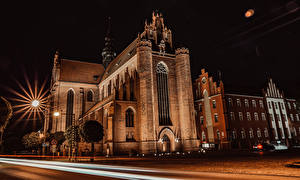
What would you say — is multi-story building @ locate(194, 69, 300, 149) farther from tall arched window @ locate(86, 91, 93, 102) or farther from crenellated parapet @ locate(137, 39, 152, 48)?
tall arched window @ locate(86, 91, 93, 102)

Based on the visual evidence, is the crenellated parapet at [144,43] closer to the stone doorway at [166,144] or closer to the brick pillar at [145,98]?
the brick pillar at [145,98]

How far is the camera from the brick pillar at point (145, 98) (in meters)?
36.7

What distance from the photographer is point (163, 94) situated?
139ft

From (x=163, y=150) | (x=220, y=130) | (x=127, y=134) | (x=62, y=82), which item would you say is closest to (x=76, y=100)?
(x=62, y=82)

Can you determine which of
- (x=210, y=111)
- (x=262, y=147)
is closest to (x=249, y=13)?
(x=262, y=147)

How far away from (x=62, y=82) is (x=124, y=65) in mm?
20127

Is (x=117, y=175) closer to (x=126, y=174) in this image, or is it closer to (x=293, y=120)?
(x=126, y=174)

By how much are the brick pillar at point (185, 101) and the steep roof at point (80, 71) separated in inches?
1137

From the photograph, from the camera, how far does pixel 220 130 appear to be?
147ft

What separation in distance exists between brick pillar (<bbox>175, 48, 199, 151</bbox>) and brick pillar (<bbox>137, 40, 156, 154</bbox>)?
238 inches

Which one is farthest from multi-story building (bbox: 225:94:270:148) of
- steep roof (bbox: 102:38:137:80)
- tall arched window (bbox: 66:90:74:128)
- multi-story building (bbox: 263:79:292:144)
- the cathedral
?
tall arched window (bbox: 66:90:74:128)

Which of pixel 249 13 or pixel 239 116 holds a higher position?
pixel 249 13

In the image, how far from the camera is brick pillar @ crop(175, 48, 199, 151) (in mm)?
39594

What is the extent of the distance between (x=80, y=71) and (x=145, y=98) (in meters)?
32.0
